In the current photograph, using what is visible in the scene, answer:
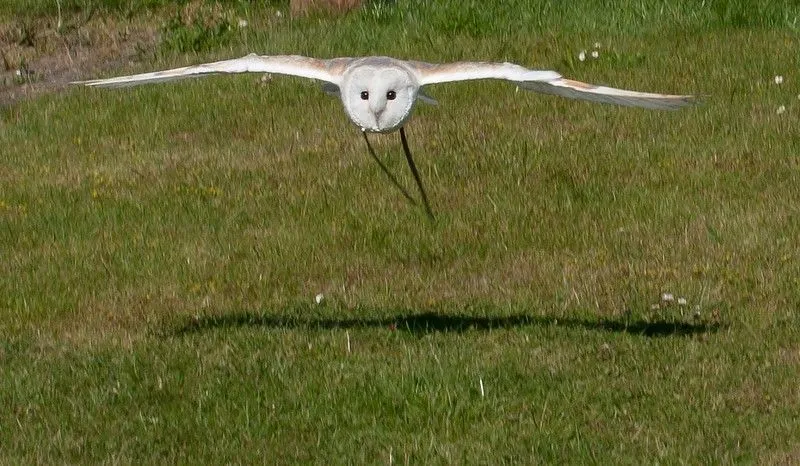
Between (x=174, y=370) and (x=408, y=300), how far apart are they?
144 cm

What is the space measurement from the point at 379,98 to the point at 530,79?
0.63 metres

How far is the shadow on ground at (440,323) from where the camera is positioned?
746 centimetres

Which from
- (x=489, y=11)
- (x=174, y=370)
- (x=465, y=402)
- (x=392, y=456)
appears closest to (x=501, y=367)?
(x=465, y=402)

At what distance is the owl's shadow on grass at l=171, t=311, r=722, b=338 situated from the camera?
746 centimetres

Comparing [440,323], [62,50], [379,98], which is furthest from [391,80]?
[62,50]

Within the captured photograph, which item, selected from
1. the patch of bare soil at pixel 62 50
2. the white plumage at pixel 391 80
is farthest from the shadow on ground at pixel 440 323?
the patch of bare soil at pixel 62 50

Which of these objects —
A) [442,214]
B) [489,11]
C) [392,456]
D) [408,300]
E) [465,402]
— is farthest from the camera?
[489,11]

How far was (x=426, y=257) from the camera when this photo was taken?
28.3 ft

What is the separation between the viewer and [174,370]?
7.14m

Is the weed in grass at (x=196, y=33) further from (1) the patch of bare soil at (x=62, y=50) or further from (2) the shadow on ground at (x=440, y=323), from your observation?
(2) the shadow on ground at (x=440, y=323)

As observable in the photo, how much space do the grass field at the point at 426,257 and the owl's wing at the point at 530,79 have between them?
1242 mm

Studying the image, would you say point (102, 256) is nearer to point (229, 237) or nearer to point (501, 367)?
point (229, 237)

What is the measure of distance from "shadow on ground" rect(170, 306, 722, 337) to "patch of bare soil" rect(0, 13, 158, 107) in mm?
5626

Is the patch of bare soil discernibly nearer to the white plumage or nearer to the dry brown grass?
the dry brown grass
